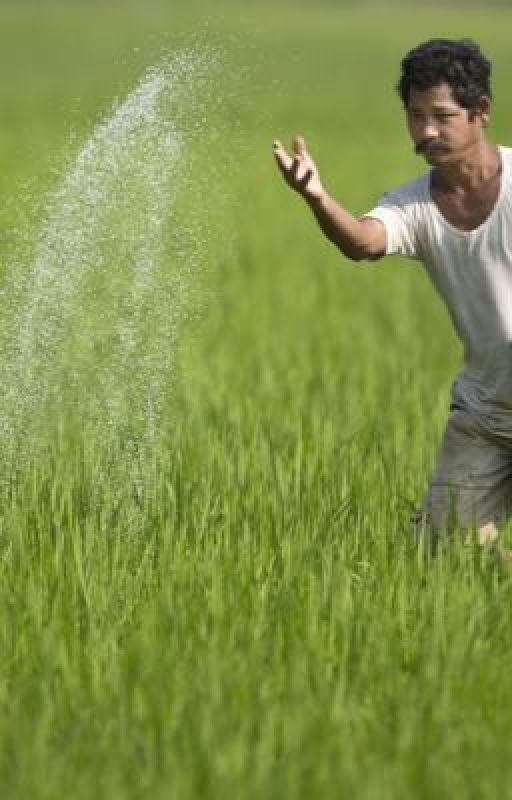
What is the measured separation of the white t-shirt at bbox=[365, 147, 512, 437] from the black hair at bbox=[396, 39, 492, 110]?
18cm

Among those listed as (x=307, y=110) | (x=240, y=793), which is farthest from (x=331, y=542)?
(x=307, y=110)

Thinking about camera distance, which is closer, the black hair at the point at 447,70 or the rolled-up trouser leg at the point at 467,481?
the black hair at the point at 447,70

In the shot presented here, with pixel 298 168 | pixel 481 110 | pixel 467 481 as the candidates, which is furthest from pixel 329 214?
pixel 467 481

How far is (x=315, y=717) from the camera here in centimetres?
325

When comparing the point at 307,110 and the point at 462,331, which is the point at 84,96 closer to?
the point at 307,110

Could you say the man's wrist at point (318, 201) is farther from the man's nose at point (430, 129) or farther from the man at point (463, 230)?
the man's nose at point (430, 129)

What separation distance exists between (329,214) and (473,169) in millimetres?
328

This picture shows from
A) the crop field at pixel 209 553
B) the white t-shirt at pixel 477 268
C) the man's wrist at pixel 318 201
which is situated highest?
Answer: the man's wrist at pixel 318 201

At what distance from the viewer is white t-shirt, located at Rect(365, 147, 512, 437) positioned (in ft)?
13.6

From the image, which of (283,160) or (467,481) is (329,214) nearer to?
(283,160)

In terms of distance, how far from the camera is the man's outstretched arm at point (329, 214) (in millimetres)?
3891

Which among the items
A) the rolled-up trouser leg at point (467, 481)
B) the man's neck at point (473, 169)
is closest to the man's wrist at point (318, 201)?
the man's neck at point (473, 169)

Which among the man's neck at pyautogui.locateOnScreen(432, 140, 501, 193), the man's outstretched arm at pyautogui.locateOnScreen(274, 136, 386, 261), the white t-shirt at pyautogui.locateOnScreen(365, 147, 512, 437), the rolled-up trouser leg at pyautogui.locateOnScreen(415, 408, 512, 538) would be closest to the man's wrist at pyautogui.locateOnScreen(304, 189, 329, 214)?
the man's outstretched arm at pyautogui.locateOnScreen(274, 136, 386, 261)

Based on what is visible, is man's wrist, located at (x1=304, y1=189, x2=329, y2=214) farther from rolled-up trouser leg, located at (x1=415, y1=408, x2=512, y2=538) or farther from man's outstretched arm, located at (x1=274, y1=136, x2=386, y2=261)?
rolled-up trouser leg, located at (x1=415, y1=408, x2=512, y2=538)
